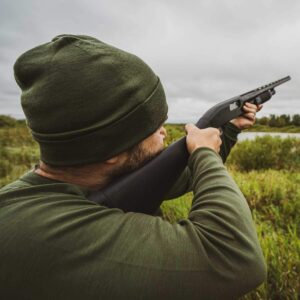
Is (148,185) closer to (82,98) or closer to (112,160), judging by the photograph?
(112,160)

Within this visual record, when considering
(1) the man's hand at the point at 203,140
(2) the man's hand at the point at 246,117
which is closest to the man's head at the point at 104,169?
(1) the man's hand at the point at 203,140

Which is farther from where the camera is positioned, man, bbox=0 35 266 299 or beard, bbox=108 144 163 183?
beard, bbox=108 144 163 183

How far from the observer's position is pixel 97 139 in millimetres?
1238

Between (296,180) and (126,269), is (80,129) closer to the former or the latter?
(126,269)

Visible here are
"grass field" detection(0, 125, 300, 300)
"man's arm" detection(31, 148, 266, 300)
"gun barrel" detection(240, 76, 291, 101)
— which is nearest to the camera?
"man's arm" detection(31, 148, 266, 300)

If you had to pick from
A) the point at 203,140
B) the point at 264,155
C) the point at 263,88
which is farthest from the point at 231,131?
the point at 264,155

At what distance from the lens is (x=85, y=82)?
116 cm

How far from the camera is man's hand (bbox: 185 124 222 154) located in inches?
56.7

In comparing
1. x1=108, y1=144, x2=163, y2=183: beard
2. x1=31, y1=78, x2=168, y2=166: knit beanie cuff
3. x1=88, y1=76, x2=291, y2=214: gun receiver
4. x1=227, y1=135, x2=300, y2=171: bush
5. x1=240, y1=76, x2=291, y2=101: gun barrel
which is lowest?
x1=227, y1=135, x2=300, y2=171: bush

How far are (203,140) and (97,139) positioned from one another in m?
0.52

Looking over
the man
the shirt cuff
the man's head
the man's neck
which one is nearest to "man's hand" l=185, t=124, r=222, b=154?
the man

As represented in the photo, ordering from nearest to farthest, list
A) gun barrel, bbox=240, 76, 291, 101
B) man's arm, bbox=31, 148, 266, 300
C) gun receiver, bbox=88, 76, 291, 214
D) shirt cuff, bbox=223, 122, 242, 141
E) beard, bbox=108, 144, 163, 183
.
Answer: man's arm, bbox=31, 148, 266, 300, gun receiver, bbox=88, 76, 291, 214, beard, bbox=108, 144, 163, 183, shirt cuff, bbox=223, 122, 242, 141, gun barrel, bbox=240, 76, 291, 101

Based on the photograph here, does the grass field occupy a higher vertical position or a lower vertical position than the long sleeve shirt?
lower

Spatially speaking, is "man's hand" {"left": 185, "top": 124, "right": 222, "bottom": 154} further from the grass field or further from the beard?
the grass field
